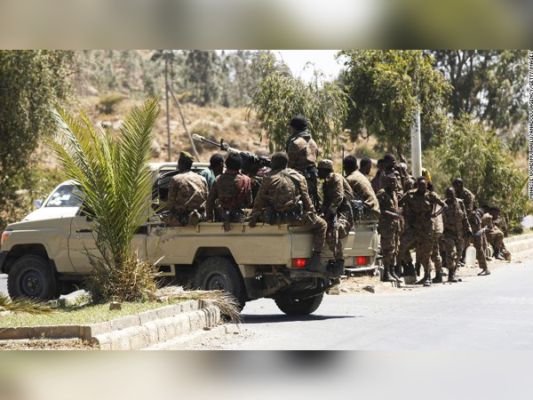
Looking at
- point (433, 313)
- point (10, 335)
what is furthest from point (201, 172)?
point (10, 335)

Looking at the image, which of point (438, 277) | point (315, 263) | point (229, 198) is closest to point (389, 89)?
point (438, 277)

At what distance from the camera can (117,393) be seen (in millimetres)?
8773

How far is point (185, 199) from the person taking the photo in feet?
43.6

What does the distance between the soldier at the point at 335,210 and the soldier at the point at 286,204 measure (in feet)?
0.62

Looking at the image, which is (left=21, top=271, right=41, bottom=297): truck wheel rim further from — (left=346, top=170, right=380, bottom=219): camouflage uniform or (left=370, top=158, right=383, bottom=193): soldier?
(left=370, top=158, right=383, bottom=193): soldier

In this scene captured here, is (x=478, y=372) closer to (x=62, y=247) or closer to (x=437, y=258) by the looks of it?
(x=62, y=247)


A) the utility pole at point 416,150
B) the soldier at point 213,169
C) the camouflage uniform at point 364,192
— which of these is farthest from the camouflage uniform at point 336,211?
the utility pole at point 416,150

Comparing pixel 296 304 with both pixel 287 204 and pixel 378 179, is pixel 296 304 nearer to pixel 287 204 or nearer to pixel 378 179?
pixel 287 204

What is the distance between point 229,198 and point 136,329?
304cm

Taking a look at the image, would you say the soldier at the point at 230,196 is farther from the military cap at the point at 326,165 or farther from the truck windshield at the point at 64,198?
the truck windshield at the point at 64,198

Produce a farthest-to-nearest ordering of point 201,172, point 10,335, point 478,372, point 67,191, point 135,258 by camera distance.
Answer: point 67,191 < point 201,172 < point 135,258 < point 10,335 < point 478,372

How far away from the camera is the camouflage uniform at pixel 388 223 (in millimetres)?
16953

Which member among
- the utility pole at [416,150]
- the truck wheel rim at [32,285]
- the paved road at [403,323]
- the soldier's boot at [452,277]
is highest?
the utility pole at [416,150]
